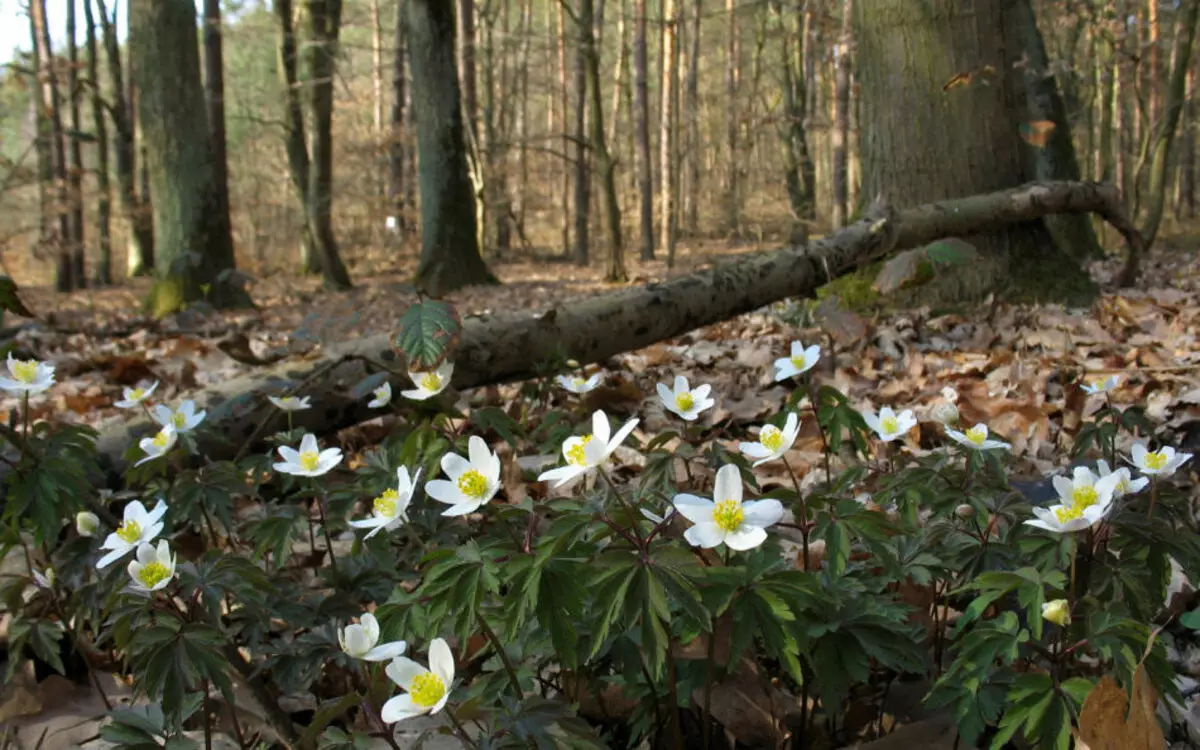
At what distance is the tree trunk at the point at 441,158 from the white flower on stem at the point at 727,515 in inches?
369

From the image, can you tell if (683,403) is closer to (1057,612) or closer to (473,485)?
(473,485)

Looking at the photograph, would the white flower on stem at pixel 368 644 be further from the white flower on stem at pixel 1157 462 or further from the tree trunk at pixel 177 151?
the tree trunk at pixel 177 151

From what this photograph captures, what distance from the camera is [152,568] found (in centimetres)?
122

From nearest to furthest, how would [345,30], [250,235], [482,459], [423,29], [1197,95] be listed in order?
[482,459], [423,29], [1197,95], [250,235], [345,30]

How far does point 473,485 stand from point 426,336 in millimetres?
991

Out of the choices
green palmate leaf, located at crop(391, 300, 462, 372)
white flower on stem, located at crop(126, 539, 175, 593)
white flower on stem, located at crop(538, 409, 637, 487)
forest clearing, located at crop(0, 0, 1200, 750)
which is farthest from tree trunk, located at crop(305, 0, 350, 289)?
white flower on stem, located at crop(538, 409, 637, 487)

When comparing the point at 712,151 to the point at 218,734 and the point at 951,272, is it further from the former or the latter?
the point at 218,734

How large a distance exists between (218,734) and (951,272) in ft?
14.6

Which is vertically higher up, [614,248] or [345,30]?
[345,30]

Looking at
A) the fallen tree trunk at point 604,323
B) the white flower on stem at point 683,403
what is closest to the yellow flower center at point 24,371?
the fallen tree trunk at point 604,323

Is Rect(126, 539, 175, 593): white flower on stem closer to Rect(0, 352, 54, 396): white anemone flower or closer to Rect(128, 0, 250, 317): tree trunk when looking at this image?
Rect(0, 352, 54, 396): white anemone flower

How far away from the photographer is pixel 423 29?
10047 millimetres

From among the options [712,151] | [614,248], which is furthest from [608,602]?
[712,151]

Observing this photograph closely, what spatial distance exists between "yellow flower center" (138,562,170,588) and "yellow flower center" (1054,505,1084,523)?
1.22 meters
